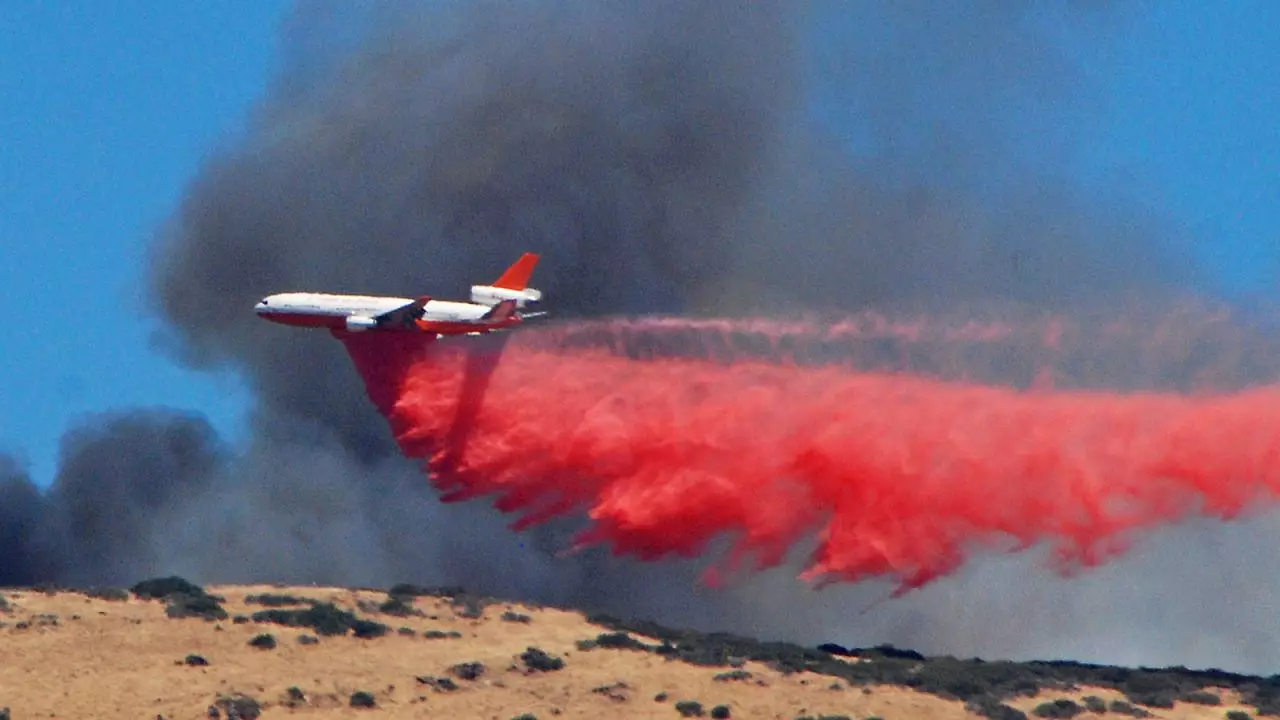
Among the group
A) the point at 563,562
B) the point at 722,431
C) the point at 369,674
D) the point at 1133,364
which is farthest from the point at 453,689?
the point at 563,562

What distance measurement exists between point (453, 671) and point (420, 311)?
24.9m

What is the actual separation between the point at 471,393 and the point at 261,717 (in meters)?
30.3

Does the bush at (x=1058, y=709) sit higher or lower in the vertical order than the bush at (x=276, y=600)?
lower

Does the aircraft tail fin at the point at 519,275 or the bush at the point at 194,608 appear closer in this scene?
the bush at the point at 194,608

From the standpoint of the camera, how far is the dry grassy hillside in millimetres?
77875

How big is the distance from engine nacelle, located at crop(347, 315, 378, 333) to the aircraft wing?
0.27m

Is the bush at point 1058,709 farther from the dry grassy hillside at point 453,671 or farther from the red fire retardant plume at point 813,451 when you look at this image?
the red fire retardant plume at point 813,451

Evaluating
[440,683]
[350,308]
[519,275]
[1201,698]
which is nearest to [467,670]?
[440,683]

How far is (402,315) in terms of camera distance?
102 meters

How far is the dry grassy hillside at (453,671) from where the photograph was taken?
255ft

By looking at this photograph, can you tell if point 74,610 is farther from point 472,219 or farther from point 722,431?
point 472,219

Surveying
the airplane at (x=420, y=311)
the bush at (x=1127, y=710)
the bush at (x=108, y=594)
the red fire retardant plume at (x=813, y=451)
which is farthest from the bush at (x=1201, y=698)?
the bush at (x=108, y=594)

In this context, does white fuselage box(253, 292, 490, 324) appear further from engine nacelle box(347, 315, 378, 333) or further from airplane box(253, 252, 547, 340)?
engine nacelle box(347, 315, 378, 333)

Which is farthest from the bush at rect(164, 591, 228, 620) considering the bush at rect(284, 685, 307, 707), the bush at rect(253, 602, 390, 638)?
the bush at rect(284, 685, 307, 707)
